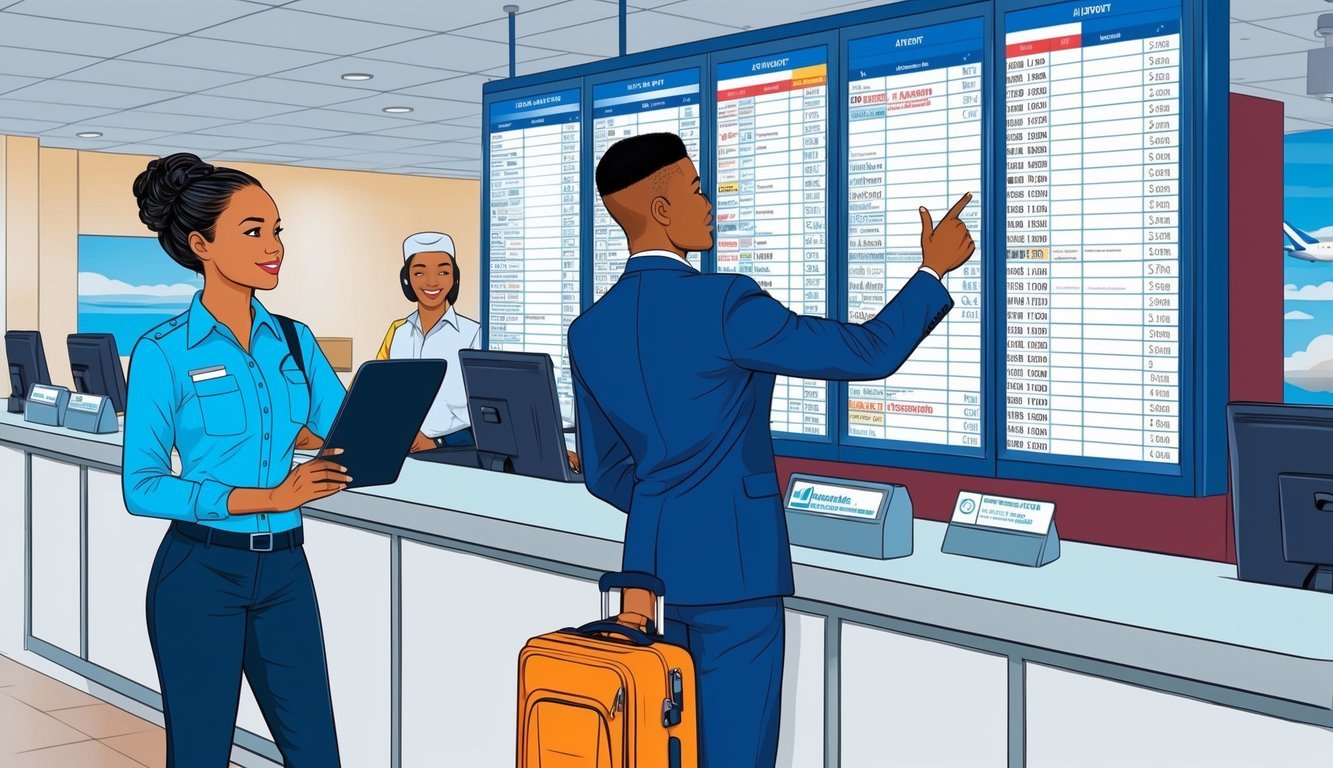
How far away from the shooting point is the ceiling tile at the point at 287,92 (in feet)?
24.5

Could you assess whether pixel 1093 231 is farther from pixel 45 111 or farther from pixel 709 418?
pixel 45 111

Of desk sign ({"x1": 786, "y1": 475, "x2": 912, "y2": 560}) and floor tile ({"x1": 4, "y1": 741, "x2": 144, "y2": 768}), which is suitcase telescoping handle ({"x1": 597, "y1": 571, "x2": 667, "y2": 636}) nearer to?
desk sign ({"x1": 786, "y1": 475, "x2": 912, "y2": 560})

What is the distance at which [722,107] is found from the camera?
3492mm

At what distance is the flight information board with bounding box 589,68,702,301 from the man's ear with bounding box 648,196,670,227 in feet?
4.97

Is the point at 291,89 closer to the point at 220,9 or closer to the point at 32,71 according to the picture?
the point at 32,71

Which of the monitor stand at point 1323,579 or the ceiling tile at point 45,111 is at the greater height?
the ceiling tile at point 45,111

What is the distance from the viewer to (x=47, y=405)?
14.9 feet

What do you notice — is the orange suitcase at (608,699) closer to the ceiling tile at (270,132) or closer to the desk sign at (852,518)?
the desk sign at (852,518)

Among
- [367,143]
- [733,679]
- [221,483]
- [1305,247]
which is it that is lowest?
[733,679]

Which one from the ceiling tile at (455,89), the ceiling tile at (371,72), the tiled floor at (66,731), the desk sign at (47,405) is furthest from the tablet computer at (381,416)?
the ceiling tile at (455,89)

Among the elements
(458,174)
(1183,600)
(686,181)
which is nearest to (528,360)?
(686,181)

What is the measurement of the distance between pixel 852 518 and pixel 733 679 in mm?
391

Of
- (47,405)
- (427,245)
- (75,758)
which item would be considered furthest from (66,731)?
(427,245)

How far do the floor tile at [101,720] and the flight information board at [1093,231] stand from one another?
2.78 metres
